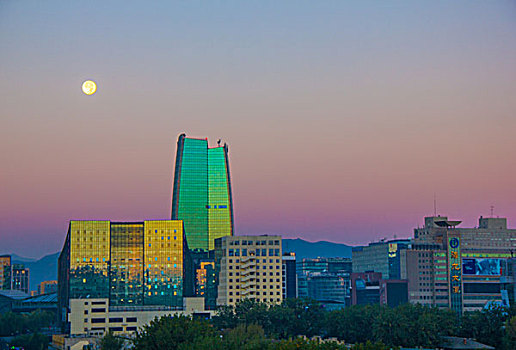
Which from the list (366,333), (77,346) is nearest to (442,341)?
(366,333)

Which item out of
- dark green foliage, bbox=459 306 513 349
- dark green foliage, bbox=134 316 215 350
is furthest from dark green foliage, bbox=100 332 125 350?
dark green foliage, bbox=459 306 513 349

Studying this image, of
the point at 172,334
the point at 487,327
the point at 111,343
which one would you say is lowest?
the point at 111,343

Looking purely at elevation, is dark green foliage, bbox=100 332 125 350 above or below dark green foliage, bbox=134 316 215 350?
below

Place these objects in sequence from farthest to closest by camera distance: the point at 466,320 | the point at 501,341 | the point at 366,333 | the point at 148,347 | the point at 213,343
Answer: the point at 366,333
the point at 466,320
the point at 501,341
the point at 148,347
the point at 213,343

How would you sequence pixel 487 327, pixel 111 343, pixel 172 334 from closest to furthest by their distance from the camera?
pixel 172 334
pixel 111 343
pixel 487 327

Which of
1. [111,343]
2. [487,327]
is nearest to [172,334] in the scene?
[111,343]

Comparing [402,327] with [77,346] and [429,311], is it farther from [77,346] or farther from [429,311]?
[77,346]

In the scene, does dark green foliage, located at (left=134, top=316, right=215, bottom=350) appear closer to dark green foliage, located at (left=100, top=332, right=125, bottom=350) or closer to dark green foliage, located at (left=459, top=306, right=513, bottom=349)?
dark green foliage, located at (left=100, top=332, right=125, bottom=350)

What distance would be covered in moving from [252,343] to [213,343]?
609 cm

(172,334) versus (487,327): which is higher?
(172,334)

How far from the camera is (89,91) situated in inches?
7643

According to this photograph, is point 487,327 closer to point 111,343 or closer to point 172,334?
point 172,334

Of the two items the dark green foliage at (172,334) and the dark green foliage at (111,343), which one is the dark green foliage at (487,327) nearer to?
the dark green foliage at (172,334)

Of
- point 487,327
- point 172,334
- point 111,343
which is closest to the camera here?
point 172,334
